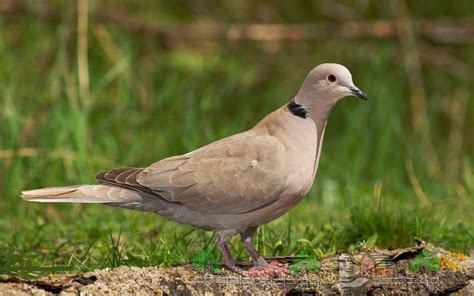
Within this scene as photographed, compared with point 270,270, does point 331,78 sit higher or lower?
higher

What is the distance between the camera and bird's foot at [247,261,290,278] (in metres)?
3.40

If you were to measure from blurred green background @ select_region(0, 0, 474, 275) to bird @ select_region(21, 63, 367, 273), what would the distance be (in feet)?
0.94

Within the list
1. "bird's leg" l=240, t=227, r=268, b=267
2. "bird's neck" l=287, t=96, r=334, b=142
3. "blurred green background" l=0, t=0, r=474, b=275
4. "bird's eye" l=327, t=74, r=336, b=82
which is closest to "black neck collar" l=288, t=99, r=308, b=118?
"bird's neck" l=287, t=96, r=334, b=142

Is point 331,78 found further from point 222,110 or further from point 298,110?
point 222,110

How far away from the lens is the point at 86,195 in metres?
3.94

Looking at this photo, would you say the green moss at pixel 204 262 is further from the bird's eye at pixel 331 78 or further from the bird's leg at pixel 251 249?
the bird's eye at pixel 331 78

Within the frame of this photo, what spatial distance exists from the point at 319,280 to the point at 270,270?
198 millimetres

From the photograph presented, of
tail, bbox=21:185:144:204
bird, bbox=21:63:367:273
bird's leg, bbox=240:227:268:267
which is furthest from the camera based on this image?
tail, bbox=21:185:144:204

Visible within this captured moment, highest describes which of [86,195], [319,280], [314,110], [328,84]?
[328,84]

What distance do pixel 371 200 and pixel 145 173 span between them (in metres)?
Answer: 1.99

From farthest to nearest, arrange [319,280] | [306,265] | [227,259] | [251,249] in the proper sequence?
[251,249], [227,259], [306,265], [319,280]

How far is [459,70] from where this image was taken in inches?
362

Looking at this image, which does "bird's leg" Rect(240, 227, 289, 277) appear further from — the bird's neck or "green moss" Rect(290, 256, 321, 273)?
the bird's neck

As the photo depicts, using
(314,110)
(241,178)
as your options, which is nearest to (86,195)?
(241,178)
